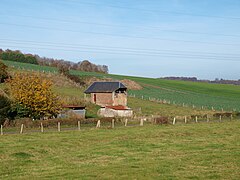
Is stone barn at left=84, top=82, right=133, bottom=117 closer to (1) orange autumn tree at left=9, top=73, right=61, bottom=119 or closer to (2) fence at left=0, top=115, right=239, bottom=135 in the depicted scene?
(2) fence at left=0, top=115, right=239, bottom=135

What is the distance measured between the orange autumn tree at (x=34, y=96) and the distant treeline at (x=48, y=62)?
57.8 metres

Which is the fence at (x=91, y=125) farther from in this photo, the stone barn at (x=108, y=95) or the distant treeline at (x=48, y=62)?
the distant treeline at (x=48, y=62)

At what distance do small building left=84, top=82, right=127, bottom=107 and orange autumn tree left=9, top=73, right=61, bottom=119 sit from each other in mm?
18625

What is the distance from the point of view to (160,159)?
63.3 feet

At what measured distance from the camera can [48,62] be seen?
156m

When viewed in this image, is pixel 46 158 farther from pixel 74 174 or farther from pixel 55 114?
pixel 55 114

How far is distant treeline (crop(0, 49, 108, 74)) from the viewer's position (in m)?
122

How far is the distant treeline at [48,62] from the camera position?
12221cm

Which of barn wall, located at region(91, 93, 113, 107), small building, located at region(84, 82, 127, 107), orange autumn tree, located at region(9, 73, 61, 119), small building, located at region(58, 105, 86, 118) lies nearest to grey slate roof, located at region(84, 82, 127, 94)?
small building, located at region(84, 82, 127, 107)

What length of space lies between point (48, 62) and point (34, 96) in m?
114

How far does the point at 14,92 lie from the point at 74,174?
30.5 m

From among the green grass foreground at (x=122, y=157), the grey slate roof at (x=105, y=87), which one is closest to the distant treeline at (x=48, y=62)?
the grey slate roof at (x=105, y=87)

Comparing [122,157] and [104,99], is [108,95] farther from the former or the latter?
[122,157]

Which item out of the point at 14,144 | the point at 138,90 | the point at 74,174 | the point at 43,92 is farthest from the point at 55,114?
the point at 138,90
